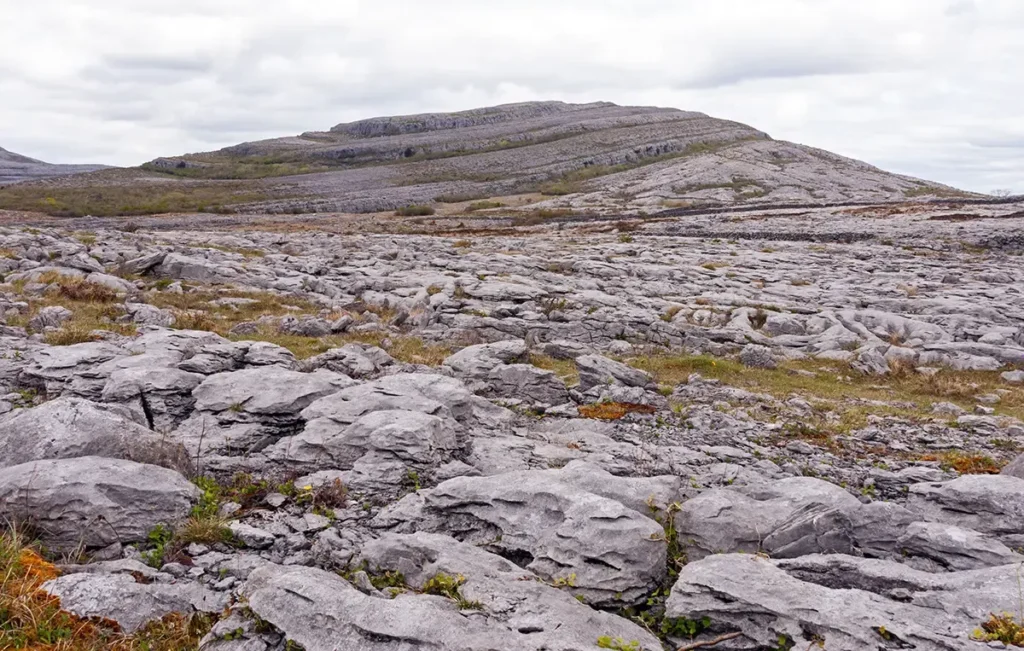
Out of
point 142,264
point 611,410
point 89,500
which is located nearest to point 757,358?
point 611,410

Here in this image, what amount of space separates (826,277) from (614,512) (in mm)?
34289

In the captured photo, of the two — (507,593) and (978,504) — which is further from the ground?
(978,504)

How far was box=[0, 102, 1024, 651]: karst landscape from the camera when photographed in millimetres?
6613

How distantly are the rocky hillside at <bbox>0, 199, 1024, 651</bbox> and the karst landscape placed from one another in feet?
0.15

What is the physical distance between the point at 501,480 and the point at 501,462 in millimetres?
1556

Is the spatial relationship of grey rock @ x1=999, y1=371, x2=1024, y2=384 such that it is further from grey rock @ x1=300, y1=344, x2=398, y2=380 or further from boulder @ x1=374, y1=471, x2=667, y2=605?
grey rock @ x1=300, y1=344, x2=398, y2=380

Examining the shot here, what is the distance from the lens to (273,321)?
22.6 metres

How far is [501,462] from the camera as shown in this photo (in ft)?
35.8

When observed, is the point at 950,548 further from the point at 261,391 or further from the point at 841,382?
the point at 841,382


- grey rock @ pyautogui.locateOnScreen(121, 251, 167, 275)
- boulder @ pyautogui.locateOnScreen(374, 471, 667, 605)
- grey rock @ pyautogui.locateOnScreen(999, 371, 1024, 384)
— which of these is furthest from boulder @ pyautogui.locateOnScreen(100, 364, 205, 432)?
grey rock @ pyautogui.locateOnScreen(121, 251, 167, 275)

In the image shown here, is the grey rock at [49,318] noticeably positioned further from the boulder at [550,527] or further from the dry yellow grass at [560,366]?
the boulder at [550,527]

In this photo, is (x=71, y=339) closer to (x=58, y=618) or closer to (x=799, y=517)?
(x=58, y=618)

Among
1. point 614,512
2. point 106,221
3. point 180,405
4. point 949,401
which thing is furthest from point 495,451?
point 106,221

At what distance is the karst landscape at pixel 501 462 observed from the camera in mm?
6613
